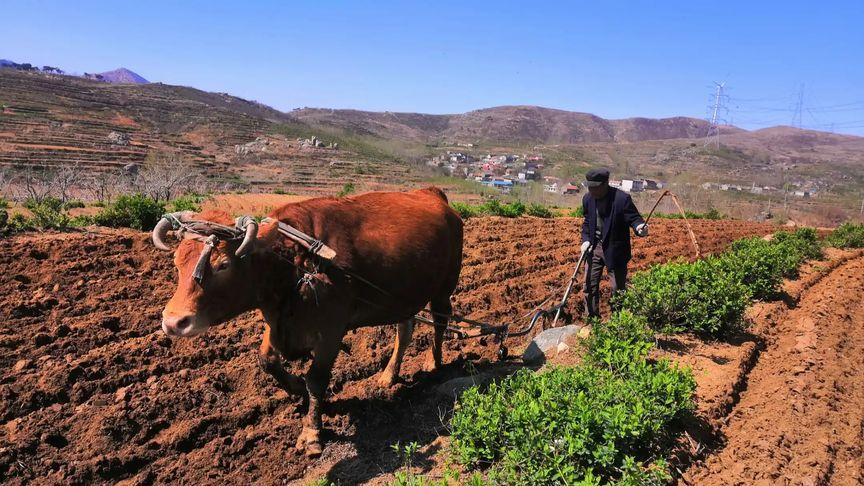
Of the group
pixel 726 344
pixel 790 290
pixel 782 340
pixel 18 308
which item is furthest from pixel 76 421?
pixel 790 290

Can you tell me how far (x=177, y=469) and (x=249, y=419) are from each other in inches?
29.0

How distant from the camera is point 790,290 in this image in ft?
29.8

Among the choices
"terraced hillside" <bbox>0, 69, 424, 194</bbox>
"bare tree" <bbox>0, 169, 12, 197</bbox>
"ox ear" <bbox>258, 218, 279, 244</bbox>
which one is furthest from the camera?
"terraced hillside" <bbox>0, 69, 424, 194</bbox>

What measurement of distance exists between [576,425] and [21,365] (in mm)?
5283

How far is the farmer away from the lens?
5.68 meters

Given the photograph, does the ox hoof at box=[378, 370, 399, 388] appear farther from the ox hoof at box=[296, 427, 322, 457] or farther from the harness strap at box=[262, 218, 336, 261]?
the harness strap at box=[262, 218, 336, 261]

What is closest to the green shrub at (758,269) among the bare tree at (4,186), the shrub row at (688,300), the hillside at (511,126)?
the shrub row at (688,300)

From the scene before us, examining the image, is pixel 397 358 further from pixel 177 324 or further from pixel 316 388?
pixel 177 324

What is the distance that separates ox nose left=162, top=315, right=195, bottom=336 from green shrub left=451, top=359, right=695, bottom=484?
1915mm

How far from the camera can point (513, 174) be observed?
8650cm

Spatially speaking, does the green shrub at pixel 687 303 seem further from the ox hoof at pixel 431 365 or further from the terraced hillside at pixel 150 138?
the terraced hillside at pixel 150 138

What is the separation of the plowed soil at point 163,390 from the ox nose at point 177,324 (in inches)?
52.7

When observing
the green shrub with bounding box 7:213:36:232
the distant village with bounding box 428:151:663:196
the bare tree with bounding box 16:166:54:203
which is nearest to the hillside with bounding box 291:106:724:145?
the distant village with bounding box 428:151:663:196

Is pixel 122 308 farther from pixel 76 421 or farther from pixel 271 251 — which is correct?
pixel 271 251
